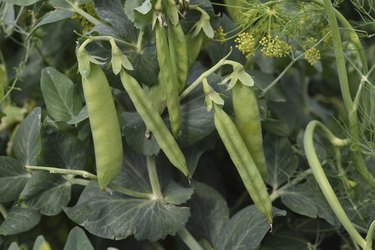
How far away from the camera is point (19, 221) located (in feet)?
2.98

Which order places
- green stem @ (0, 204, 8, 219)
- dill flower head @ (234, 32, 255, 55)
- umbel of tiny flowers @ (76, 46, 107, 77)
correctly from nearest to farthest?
umbel of tiny flowers @ (76, 46, 107, 77) < dill flower head @ (234, 32, 255, 55) < green stem @ (0, 204, 8, 219)

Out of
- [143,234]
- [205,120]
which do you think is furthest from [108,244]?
[205,120]

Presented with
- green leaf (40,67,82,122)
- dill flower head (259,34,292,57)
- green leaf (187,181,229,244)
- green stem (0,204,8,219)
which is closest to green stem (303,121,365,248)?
dill flower head (259,34,292,57)

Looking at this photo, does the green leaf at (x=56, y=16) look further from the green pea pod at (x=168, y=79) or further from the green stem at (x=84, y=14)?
the green pea pod at (x=168, y=79)

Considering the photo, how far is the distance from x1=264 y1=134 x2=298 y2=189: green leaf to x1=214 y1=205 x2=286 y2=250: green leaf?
0.32 ft

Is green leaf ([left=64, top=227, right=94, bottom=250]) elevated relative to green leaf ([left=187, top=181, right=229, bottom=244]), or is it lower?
elevated

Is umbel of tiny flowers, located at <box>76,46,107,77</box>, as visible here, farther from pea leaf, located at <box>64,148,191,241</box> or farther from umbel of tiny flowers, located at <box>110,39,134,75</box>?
pea leaf, located at <box>64,148,191,241</box>

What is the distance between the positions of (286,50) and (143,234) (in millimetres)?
294

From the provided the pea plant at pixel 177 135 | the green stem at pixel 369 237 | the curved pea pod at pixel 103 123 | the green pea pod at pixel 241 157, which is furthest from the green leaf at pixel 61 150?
the green stem at pixel 369 237

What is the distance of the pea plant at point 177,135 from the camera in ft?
2.58

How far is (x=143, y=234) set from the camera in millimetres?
864

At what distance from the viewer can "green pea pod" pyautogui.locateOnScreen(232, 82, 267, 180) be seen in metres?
0.79

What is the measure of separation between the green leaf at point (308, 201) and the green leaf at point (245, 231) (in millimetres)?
71

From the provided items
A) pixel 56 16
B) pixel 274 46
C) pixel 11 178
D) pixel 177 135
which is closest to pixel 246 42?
pixel 274 46
